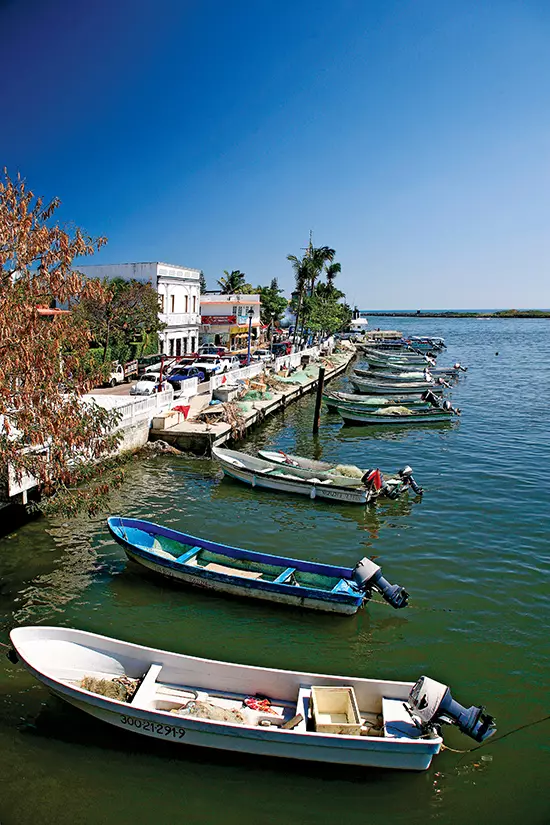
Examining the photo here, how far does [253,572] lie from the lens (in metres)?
14.1

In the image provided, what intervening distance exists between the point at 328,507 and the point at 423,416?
16.7 meters

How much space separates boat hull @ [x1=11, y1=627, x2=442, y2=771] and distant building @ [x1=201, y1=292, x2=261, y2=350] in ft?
159

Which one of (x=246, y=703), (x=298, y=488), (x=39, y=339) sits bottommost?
(x=246, y=703)

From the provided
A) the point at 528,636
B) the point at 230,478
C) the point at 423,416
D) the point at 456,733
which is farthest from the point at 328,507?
the point at 423,416

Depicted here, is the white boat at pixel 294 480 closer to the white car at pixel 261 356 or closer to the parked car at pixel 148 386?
the parked car at pixel 148 386

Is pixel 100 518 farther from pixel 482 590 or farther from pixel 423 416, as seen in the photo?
pixel 423 416

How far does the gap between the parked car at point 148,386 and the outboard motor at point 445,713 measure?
25.0 meters

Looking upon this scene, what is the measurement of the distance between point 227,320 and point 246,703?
51.8 metres

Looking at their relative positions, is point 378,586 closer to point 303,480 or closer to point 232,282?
point 303,480

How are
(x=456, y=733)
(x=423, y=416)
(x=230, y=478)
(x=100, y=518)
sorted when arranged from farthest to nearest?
(x=423, y=416)
(x=230, y=478)
(x=100, y=518)
(x=456, y=733)

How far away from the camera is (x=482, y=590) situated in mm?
14367

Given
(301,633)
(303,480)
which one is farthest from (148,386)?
(301,633)

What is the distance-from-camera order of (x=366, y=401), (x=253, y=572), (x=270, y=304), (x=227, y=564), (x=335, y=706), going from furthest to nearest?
(x=270, y=304) → (x=366, y=401) → (x=227, y=564) → (x=253, y=572) → (x=335, y=706)

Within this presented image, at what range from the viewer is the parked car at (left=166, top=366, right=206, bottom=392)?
3478 centimetres
